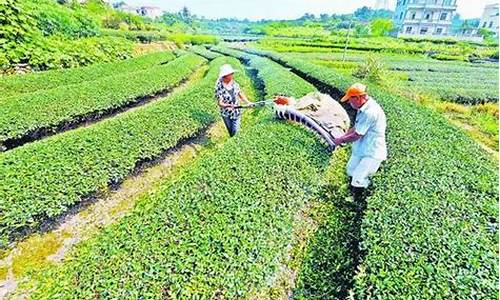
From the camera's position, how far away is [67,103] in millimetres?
8562

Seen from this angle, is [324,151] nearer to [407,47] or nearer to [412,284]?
[412,284]

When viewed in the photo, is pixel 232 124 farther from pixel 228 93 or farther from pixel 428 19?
pixel 428 19

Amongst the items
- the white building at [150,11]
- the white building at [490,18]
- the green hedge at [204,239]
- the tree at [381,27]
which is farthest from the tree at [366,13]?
the green hedge at [204,239]

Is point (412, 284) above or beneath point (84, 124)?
above

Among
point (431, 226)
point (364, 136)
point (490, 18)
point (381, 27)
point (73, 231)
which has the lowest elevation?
point (381, 27)

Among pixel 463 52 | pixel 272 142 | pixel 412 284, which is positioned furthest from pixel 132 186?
pixel 463 52

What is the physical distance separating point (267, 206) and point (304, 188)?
98 cm

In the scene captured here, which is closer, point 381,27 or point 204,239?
point 204,239

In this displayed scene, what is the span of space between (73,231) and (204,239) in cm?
276

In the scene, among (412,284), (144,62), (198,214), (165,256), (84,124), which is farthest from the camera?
(144,62)

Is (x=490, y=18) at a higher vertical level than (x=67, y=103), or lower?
higher

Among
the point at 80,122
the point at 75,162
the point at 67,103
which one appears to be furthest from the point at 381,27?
the point at 75,162

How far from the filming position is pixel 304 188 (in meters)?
4.71

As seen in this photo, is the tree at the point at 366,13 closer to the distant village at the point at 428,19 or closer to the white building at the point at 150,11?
the distant village at the point at 428,19
